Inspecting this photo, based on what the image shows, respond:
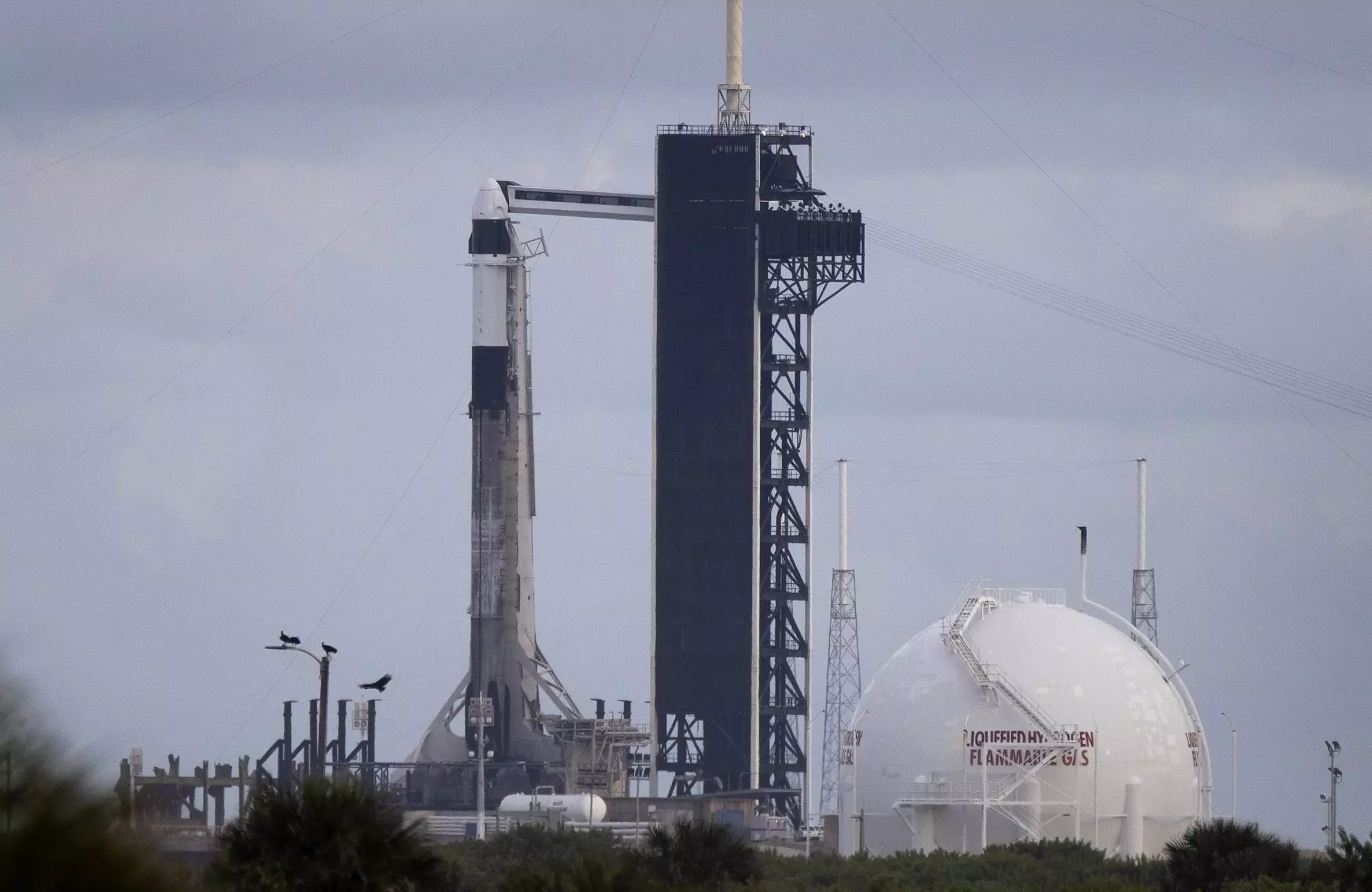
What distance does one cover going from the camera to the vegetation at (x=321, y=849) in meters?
21.9

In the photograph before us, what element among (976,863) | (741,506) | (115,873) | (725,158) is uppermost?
(725,158)

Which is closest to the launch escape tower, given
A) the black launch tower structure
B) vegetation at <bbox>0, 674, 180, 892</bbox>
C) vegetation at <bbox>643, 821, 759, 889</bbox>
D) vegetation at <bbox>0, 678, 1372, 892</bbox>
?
the black launch tower structure

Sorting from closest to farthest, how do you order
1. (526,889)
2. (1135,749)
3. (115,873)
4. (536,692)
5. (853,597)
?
1. (115,873)
2. (526,889)
3. (1135,749)
4. (853,597)
5. (536,692)

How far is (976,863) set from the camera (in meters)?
51.0

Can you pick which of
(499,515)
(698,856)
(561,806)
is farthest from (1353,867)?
(499,515)

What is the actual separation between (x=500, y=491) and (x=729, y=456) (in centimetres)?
904

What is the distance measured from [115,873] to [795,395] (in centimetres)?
7810

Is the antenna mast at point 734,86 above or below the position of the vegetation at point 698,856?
above

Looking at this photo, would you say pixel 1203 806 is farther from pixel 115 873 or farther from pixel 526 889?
pixel 115 873

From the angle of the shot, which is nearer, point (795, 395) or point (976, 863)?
point (976, 863)

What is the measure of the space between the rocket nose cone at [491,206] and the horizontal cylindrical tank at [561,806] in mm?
22962

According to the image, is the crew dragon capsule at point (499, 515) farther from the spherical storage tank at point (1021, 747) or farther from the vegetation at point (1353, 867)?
the vegetation at point (1353, 867)

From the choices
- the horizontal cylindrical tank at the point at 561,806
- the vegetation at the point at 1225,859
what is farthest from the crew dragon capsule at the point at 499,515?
the vegetation at the point at 1225,859

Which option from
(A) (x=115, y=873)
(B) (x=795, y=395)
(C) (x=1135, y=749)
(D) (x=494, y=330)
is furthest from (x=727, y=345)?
(A) (x=115, y=873)
